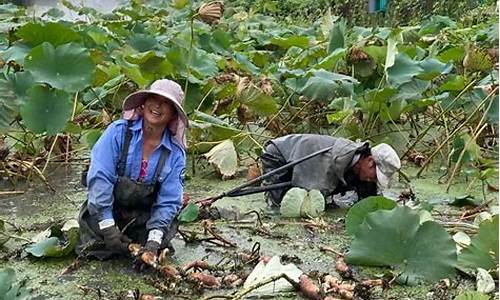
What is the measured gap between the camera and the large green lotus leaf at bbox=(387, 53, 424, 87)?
434 centimetres

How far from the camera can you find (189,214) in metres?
3.41

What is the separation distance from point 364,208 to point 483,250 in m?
0.58

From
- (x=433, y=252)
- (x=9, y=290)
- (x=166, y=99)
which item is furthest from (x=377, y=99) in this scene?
(x=9, y=290)

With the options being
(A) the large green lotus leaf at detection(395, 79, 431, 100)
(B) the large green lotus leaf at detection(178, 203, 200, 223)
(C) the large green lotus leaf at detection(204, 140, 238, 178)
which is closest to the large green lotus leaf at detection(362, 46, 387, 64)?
(A) the large green lotus leaf at detection(395, 79, 431, 100)

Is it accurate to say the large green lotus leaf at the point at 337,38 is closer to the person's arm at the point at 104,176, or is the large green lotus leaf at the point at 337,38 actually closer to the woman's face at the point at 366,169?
the woman's face at the point at 366,169

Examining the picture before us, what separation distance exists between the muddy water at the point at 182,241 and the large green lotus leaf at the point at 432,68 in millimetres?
488

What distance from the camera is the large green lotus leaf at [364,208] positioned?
9.81ft

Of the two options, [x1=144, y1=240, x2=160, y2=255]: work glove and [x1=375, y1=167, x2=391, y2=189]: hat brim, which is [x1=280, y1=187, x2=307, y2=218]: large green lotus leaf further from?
[x1=144, y1=240, x2=160, y2=255]: work glove

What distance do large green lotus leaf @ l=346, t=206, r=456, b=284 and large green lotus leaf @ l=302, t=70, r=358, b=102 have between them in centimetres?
171

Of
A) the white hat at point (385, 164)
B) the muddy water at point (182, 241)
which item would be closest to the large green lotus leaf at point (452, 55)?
the muddy water at point (182, 241)

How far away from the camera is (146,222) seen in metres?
2.95

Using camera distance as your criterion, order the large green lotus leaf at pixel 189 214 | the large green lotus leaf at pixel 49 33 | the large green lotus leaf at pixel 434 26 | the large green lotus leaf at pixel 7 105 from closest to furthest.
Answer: the large green lotus leaf at pixel 189 214
the large green lotus leaf at pixel 7 105
the large green lotus leaf at pixel 49 33
the large green lotus leaf at pixel 434 26

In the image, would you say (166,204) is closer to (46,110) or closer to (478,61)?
(46,110)

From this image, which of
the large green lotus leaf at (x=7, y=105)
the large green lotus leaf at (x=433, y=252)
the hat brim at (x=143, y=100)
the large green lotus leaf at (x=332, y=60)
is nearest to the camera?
the large green lotus leaf at (x=433, y=252)
